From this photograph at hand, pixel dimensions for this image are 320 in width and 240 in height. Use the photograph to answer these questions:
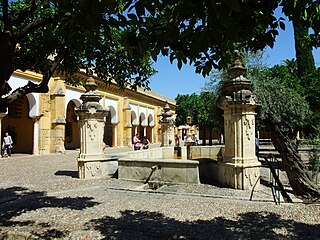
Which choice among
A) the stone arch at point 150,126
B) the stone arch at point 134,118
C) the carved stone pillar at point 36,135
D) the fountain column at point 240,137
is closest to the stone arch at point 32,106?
the carved stone pillar at point 36,135

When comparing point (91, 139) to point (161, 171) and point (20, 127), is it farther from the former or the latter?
point (20, 127)

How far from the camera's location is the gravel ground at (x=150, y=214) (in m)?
4.18

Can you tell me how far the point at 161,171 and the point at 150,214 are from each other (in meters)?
3.07

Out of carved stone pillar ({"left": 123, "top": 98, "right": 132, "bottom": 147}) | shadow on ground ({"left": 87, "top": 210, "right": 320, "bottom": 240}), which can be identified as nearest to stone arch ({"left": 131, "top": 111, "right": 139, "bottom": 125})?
carved stone pillar ({"left": 123, "top": 98, "right": 132, "bottom": 147})

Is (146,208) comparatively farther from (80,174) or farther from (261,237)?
(80,174)

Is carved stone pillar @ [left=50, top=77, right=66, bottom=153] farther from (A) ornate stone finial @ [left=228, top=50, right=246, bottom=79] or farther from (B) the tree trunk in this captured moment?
(B) the tree trunk

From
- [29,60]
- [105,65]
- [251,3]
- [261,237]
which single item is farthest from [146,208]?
[251,3]

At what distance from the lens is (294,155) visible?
6.96 m

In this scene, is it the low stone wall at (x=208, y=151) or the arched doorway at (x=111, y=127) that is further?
the arched doorway at (x=111, y=127)

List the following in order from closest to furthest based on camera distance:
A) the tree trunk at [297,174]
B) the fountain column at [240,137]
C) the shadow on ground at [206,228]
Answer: the shadow on ground at [206,228] < the tree trunk at [297,174] < the fountain column at [240,137]

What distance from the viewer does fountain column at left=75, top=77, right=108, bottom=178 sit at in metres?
9.56

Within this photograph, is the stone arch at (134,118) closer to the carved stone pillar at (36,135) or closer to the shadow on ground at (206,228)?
the carved stone pillar at (36,135)

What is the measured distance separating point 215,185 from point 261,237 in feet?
12.2

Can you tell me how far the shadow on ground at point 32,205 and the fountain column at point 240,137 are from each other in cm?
335
